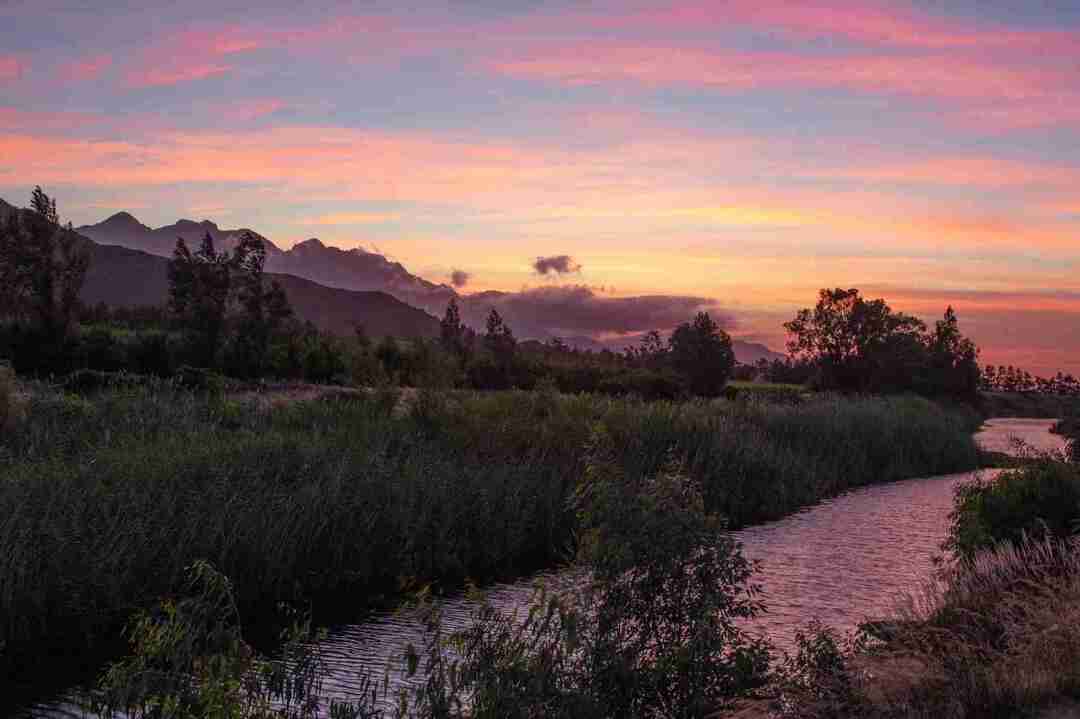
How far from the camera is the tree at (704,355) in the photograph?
63188 millimetres

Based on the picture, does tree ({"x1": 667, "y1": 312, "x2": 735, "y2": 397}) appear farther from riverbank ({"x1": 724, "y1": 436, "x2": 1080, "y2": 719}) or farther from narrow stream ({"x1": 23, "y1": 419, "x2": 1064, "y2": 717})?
riverbank ({"x1": 724, "y1": 436, "x2": 1080, "y2": 719})

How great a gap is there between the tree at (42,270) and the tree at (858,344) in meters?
47.7

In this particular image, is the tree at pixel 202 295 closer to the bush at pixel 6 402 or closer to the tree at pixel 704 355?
the bush at pixel 6 402

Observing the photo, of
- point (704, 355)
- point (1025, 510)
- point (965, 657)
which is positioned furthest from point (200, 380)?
point (704, 355)

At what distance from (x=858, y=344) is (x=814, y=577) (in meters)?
55.8

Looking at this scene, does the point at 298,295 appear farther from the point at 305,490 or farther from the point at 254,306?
the point at 305,490

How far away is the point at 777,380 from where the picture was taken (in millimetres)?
92000

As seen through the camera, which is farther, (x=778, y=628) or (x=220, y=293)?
(x=220, y=293)

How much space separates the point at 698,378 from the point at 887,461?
31.1 meters

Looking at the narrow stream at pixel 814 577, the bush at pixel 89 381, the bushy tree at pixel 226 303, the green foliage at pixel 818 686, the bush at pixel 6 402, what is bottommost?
the narrow stream at pixel 814 577

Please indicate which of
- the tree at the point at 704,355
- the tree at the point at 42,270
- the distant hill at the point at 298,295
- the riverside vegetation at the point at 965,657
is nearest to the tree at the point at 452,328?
the tree at the point at 704,355

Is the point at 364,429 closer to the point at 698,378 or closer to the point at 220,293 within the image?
the point at 220,293

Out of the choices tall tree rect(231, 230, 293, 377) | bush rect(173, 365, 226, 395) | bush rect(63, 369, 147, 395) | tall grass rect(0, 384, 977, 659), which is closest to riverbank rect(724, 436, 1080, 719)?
tall grass rect(0, 384, 977, 659)

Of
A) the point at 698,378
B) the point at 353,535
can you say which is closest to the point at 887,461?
the point at 353,535
